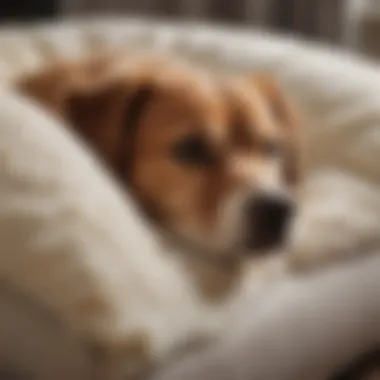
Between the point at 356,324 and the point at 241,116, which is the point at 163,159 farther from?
the point at 356,324

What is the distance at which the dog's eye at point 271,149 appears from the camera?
1.00m

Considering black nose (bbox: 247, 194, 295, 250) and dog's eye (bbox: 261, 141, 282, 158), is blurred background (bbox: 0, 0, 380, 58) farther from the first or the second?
black nose (bbox: 247, 194, 295, 250)

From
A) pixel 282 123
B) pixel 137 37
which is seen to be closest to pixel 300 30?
pixel 137 37

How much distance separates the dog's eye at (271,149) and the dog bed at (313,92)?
7 centimetres

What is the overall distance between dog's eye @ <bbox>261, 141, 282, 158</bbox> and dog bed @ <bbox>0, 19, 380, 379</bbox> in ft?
0.24

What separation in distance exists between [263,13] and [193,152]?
50.9 inches

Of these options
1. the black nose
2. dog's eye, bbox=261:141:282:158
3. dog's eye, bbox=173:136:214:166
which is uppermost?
dog's eye, bbox=173:136:214:166

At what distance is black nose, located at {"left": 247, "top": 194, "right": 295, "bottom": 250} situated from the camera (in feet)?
2.88

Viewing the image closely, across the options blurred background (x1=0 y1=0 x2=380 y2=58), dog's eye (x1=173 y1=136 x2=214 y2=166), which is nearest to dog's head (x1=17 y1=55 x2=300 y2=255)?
dog's eye (x1=173 y1=136 x2=214 y2=166)

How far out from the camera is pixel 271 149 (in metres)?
Answer: 1.01

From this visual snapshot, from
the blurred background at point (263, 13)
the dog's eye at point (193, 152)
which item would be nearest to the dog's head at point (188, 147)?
the dog's eye at point (193, 152)

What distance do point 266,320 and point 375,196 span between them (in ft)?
0.94

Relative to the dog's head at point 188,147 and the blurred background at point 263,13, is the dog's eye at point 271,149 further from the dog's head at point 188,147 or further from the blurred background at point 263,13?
the blurred background at point 263,13

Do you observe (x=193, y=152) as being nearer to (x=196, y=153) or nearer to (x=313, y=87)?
(x=196, y=153)
